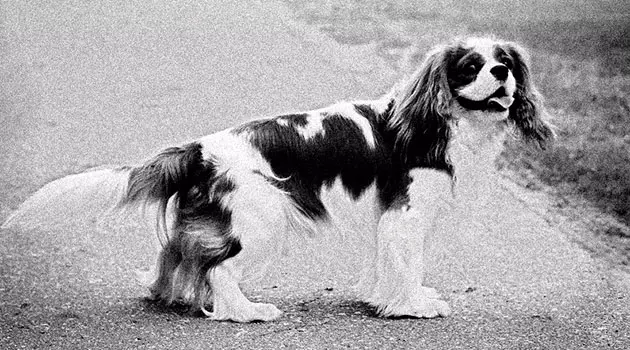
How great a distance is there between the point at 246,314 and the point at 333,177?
0.46m

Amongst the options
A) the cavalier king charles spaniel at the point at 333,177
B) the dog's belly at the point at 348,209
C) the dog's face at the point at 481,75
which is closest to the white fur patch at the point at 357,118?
the cavalier king charles spaniel at the point at 333,177

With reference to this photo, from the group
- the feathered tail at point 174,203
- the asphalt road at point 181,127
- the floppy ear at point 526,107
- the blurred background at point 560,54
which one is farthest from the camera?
the blurred background at point 560,54

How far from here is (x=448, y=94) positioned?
9.33 feet

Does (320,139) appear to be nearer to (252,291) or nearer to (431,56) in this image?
(431,56)

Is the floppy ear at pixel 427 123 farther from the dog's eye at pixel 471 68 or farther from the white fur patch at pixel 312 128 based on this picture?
the white fur patch at pixel 312 128

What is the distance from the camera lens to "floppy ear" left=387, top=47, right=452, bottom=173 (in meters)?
2.83

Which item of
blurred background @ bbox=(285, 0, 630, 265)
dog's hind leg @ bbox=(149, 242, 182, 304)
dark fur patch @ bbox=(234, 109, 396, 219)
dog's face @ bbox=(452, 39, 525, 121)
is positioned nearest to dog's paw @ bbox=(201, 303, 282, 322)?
dog's hind leg @ bbox=(149, 242, 182, 304)

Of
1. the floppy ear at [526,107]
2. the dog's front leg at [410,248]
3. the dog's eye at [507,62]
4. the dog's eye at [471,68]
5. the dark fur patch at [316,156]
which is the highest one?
→ the dog's eye at [507,62]

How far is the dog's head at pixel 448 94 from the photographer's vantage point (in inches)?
111

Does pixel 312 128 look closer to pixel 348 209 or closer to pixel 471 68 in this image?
pixel 348 209

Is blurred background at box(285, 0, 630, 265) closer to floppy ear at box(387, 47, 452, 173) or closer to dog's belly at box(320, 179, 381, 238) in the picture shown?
floppy ear at box(387, 47, 452, 173)

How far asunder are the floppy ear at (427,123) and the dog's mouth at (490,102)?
0.05 meters

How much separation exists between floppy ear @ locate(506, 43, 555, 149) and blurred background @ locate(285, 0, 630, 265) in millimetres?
719

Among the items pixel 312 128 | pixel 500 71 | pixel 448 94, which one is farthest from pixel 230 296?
pixel 500 71
